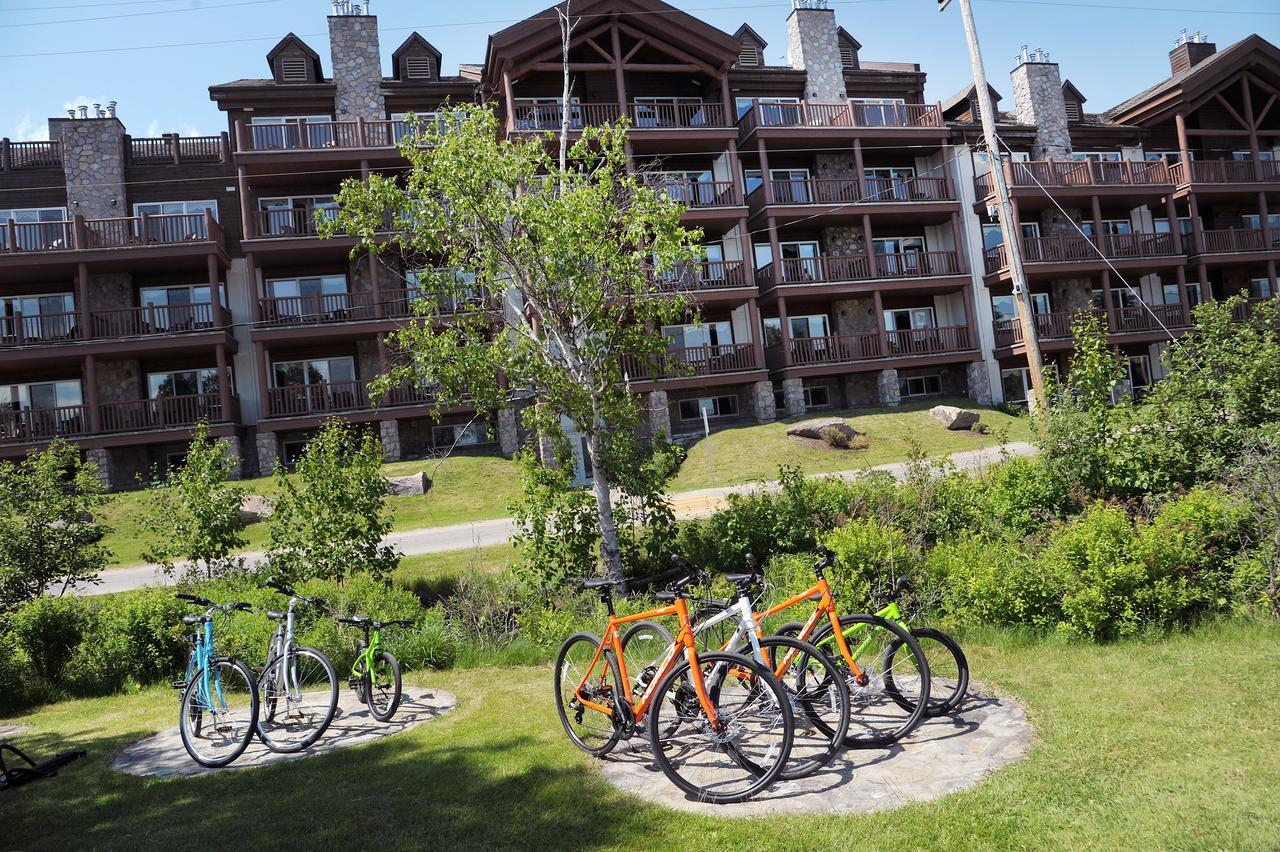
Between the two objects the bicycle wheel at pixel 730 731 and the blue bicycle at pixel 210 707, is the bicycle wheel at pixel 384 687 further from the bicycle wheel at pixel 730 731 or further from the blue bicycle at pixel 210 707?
the bicycle wheel at pixel 730 731

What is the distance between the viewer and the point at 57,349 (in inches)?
961

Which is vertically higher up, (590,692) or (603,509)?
(603,509)

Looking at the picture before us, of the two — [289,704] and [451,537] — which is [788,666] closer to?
[289,704]

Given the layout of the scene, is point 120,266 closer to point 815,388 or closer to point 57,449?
point 57,449

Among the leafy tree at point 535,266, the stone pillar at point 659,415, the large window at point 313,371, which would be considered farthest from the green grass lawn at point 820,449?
the large window at point 313,371

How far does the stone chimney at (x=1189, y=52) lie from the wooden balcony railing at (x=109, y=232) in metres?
43.3

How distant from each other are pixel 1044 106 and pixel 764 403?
1927 centimetres

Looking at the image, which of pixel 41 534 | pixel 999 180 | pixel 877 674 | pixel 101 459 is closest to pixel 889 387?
pixel 999 180

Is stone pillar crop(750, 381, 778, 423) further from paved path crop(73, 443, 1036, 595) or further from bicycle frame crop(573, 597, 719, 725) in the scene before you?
bicycle frame crop(573, 597, 719, 725)

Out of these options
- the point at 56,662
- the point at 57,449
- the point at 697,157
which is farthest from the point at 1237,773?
the point at 697,157

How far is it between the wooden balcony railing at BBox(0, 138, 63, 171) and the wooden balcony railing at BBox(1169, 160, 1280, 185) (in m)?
42.5

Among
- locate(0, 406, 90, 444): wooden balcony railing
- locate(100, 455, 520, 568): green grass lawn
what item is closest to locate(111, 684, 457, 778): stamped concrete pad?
locate(100, 455, 520, 568): green grass lawn

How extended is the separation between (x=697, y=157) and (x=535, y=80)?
6494 millimetres

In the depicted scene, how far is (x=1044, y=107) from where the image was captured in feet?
112
